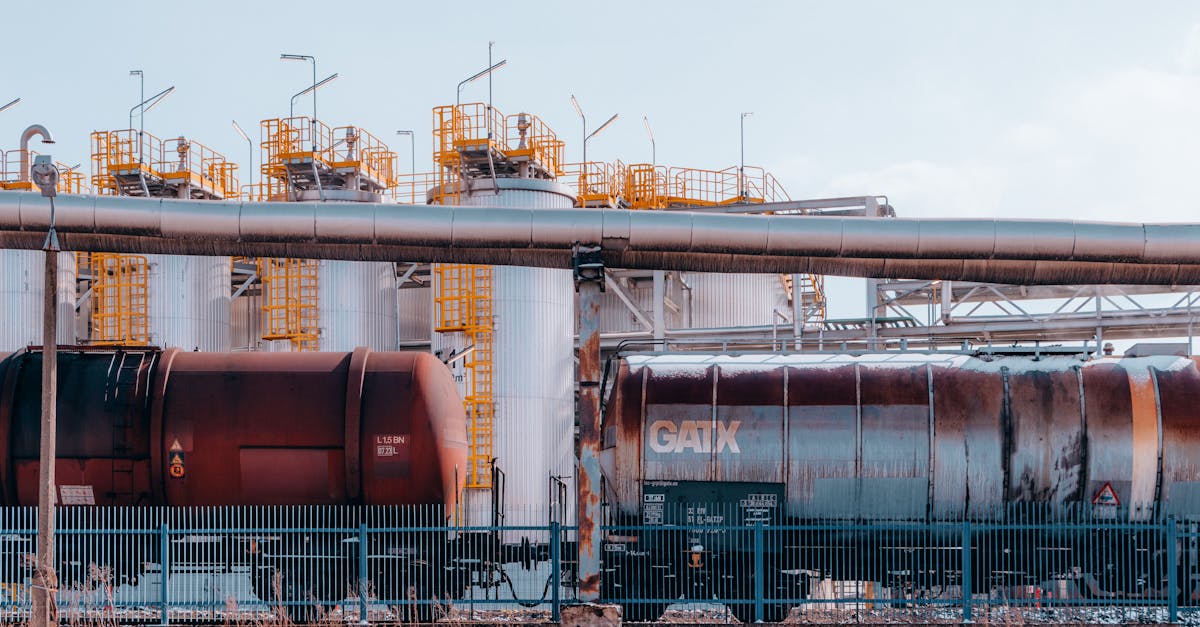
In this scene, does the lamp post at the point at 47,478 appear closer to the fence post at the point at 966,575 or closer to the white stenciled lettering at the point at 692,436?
the white stenciled lettering at the point at 692,436

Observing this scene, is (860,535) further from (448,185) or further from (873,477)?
(448,185)

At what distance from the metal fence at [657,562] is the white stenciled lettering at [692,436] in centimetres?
92

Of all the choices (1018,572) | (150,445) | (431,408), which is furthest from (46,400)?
(1018,572)

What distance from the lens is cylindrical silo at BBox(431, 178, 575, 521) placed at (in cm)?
3044

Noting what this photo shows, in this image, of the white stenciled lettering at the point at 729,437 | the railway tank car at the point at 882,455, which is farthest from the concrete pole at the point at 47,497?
the white stenciled lettering at the point at 729,437

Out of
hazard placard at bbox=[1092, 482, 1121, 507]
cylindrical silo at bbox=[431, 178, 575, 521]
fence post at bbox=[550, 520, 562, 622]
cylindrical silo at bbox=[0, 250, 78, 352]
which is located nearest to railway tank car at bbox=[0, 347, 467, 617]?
fence post at bbox=[550, 520, 562, 622]

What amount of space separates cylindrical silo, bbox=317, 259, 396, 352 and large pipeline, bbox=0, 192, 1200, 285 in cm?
1502

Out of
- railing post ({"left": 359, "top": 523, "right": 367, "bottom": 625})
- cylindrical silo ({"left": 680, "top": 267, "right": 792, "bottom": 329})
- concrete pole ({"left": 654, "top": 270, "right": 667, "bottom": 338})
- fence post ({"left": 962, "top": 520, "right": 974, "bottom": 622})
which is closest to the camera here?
railing post ({"left": 359, "top": 523, "right": 367, "bottom": 625})

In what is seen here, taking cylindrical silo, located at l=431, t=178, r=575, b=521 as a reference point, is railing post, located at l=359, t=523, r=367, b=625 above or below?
below

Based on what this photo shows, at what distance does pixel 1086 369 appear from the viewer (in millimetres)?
18516

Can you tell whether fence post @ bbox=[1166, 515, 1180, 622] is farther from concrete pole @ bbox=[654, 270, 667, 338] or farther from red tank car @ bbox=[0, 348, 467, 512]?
concrete pole @ bbox=[654, 270, 667, 338]

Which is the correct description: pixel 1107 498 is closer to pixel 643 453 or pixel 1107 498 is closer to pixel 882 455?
pixel 882 455

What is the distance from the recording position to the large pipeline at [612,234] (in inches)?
690

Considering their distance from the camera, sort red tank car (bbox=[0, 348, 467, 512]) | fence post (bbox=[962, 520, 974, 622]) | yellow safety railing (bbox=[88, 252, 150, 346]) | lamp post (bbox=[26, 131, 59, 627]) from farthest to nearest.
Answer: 1. yellow safety railing (bbox=[88, 252, 150, 346])
2. red tank car (bbox=[0, 348, 467, 512])
3. fence post (bbox=[962, 520, 974, 622])
4. lamp post (bbox=[26, 131, 59, 627])
